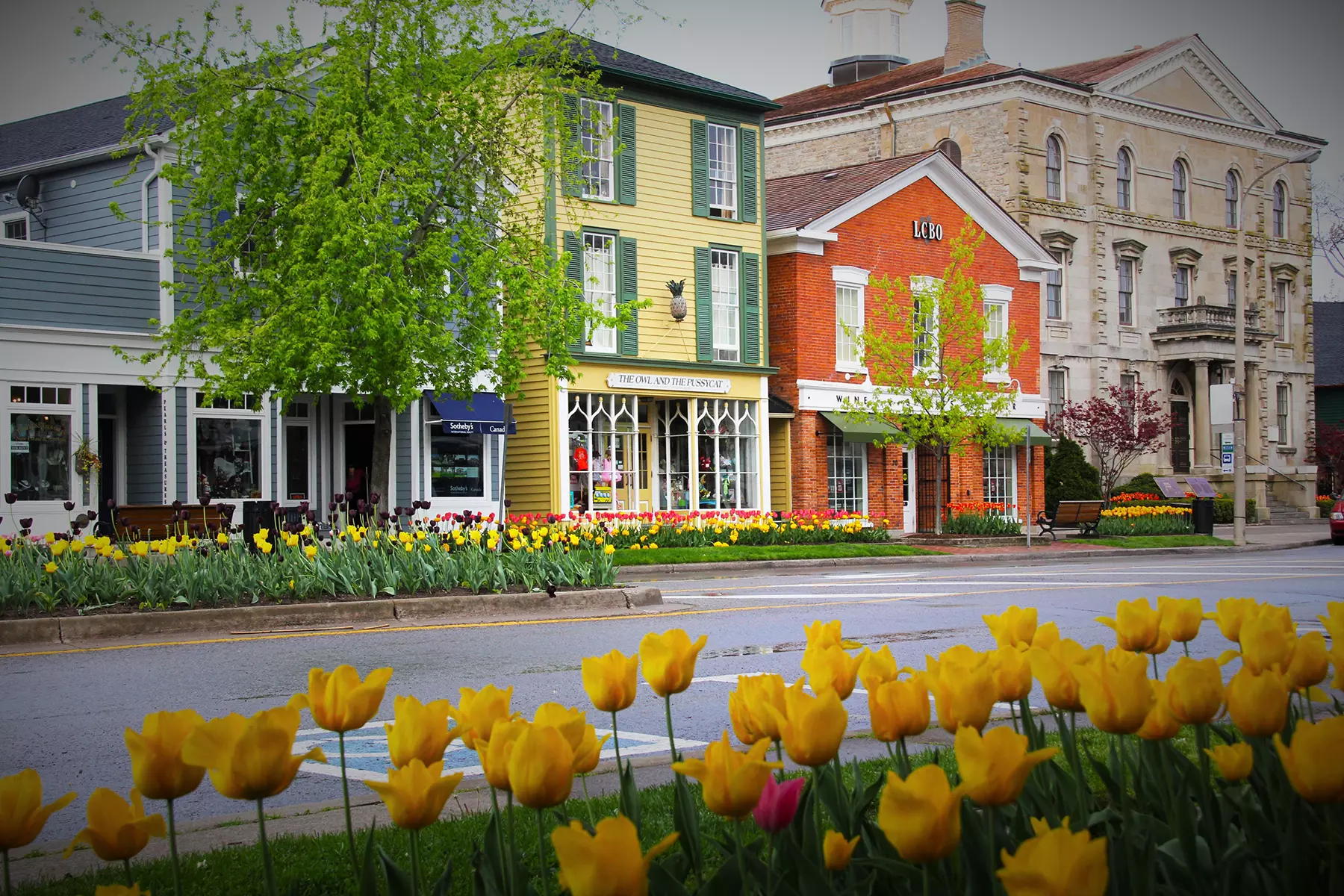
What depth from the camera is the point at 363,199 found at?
21.0 m

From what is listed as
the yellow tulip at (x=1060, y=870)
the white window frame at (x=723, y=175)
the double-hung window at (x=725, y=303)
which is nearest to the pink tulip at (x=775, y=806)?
the yellow tulip at (x=1060, y=870)

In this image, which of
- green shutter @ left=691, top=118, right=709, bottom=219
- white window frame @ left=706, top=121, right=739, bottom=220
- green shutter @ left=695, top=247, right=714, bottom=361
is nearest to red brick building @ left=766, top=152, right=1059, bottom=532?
white window frame @ left=706, top=121, right=739, bottom=220

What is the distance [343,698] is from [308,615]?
39.6 ft

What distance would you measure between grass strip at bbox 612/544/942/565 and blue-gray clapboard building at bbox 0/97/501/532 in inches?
181

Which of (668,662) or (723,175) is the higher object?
(723,175)

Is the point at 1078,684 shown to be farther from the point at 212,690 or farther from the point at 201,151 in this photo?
the point at 201,151

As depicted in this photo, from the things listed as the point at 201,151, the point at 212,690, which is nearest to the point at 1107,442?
the point at 201,151

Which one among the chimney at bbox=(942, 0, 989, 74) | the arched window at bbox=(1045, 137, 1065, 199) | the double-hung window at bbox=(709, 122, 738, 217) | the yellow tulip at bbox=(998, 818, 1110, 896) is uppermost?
the chimney at bbox=(942, 0, 989, 74)

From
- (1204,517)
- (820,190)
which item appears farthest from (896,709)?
(1204,517)

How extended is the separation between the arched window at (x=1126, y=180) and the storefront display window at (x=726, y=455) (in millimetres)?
21195

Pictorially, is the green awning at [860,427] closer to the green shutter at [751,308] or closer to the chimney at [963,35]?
the green shutter at [751,308]

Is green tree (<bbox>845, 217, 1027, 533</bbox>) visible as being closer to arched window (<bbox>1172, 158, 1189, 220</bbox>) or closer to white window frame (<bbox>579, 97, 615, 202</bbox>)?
white window frame (<bbox>579, 97, 615, 202</bbox>)

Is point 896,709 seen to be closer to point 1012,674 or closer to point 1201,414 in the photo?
point 1012,674

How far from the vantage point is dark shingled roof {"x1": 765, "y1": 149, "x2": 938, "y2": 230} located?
33.9 metres
